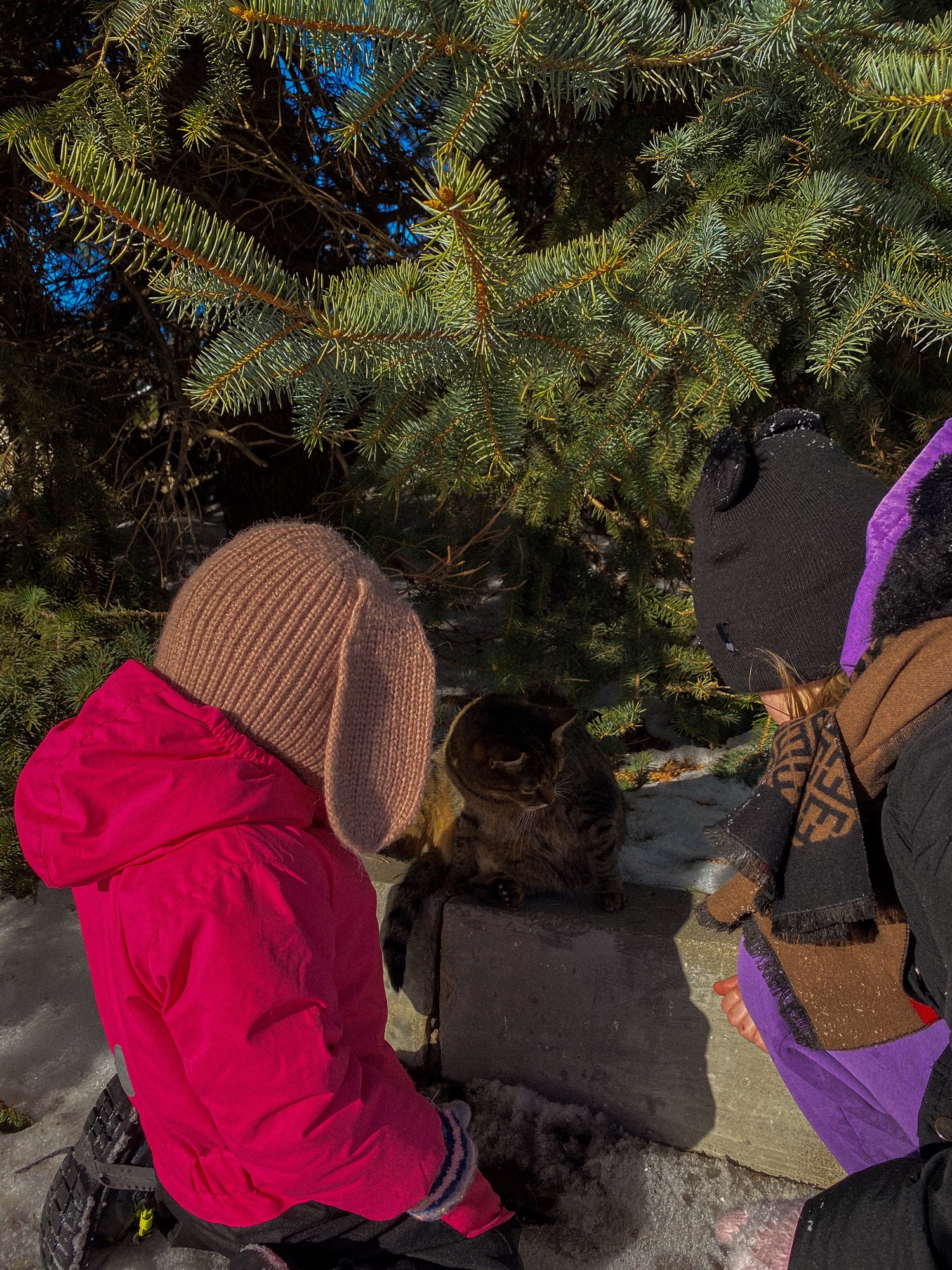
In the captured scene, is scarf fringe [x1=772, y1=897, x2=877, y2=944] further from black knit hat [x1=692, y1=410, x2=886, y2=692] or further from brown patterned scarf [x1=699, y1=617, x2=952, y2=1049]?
black knit hat [x1=692, y1=410, x2=886, y2=692]

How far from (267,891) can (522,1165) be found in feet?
4.38

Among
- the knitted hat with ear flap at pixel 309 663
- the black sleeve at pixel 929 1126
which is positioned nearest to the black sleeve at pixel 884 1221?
the black sleeve at pixel 929 1126

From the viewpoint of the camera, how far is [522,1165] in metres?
1.97

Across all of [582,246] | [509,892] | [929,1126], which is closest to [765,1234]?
[929,1126]

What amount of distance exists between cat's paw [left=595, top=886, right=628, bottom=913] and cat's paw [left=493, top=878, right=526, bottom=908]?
8.5 inches

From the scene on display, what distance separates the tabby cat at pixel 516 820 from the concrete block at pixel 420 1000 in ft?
0.17

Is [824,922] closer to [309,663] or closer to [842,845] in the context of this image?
[842,845]

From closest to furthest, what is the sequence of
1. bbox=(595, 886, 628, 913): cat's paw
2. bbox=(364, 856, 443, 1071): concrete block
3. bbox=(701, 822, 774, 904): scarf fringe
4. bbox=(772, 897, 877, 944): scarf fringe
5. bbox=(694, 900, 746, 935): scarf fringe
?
bbox=(772, 897, 877, 944): scarf fringe < bbox=(701, 822, 774, 904): scarf fringe < bbox=(694, 900, 746, 935): scarf fringe < bbox=(595, 886, 628, 913): cat's paw < bbox=(364, 856, 443, 1071): concrete block

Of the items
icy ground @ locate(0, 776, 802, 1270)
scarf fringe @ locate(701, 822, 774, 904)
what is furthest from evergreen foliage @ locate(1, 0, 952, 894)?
icy ground @ locate(0, 776, 802, 1270)

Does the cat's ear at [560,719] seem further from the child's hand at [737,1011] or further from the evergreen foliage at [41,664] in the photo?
the evergreen foliage at [41,664]

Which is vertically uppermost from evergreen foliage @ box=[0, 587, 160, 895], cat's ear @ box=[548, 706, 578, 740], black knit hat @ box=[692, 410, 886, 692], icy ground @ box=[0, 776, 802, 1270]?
evergreen foliage @ box=[0, 587, 160, 895]

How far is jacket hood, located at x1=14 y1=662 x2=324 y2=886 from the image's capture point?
1118 millimetres

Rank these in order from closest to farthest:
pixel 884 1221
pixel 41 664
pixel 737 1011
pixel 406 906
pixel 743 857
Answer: pixel 884 1221 → pixel 743 857 → pixel 737 1011 → pixel 41 664 → pixel 406 906

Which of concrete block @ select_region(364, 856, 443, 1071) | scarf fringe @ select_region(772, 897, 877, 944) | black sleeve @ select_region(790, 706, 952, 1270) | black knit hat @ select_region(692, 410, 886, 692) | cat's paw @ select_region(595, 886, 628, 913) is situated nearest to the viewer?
black sleeve @ select_region(790, 706, 952, 1270)
